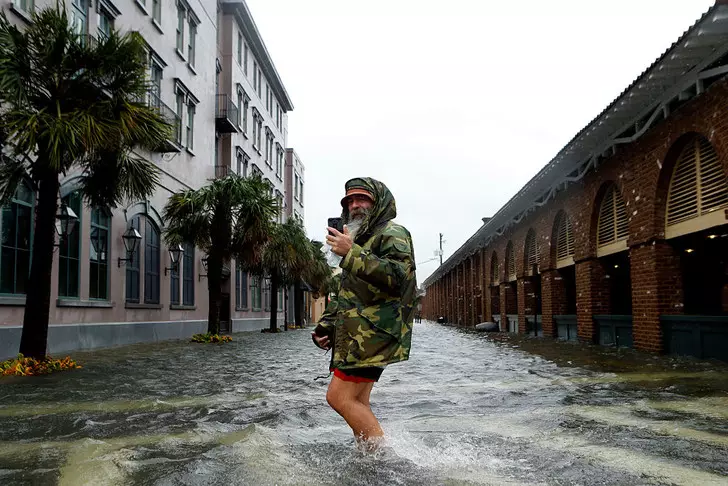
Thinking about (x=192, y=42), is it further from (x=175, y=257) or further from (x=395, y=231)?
(x=395, y=231)

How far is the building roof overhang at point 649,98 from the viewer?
26.5ft

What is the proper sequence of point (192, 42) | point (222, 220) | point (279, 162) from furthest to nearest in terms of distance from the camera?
point (279, 162) < point (192, 42) < point (222, 220)

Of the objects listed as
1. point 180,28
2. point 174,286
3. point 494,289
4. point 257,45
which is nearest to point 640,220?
point 174,286

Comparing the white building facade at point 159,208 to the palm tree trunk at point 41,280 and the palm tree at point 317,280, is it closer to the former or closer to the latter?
the palm tree trunk at point 41,280

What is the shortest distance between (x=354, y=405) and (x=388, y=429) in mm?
1216

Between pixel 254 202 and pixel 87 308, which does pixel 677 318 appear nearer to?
pixel 254 202

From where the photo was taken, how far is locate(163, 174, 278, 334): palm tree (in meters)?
17.5

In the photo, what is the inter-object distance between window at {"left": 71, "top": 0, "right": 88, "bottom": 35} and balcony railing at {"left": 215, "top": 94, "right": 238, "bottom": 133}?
1117cm

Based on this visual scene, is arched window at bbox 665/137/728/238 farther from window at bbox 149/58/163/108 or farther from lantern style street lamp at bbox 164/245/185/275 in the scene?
window at bbox 149/58/163/108

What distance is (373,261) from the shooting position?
10.8 feet

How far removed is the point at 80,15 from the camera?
14844mm

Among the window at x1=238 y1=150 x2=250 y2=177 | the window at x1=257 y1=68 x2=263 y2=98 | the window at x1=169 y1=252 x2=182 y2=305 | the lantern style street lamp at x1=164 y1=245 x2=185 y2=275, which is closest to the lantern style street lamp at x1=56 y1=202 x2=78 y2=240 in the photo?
the lantern style street lamp at x1=164 y1=245 x2=185 y2=275

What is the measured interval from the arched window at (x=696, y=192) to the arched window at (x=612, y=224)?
1808 mm

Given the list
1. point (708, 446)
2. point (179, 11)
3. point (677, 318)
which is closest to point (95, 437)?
point (708, 446)
